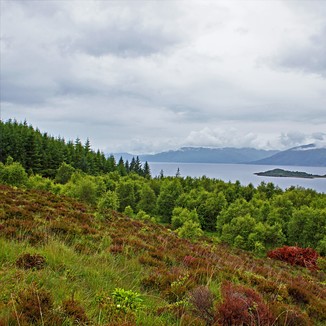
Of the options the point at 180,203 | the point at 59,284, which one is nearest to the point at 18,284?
the point at 59,284

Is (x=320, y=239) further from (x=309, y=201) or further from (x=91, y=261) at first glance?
(x=91, y=261)

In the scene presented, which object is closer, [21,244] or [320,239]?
[21,244]

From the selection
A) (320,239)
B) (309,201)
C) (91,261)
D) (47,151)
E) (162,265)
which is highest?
(47,151)

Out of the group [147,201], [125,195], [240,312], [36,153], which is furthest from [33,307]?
[36,153]

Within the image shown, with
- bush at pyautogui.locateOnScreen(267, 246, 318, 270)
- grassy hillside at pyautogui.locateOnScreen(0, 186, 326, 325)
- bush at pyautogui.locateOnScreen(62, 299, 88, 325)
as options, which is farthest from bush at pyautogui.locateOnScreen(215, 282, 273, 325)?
bush at pyautogui.locateOnScreen(267, 246, 318, 270)

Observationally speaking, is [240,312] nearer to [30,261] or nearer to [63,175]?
[30,261]

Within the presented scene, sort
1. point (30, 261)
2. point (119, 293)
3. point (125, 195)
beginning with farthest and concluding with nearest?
point (125, 195) → point (30, 261) → point (119, 293)

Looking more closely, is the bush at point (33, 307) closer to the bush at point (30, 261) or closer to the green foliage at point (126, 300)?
the green foliage at point (126, 300)

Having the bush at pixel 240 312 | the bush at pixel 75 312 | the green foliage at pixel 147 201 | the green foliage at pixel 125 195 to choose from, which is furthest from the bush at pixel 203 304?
the green foliage at pixel 147 201

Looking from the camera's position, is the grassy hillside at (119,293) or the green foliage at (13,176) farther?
the green foliage at (13,176)

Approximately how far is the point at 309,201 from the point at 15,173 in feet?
181

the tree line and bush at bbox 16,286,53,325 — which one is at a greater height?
the tree line

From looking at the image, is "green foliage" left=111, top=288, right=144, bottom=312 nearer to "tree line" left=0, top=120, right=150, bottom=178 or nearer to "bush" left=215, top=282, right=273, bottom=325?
"bush" left=215, top=282, right=273, bottom=325

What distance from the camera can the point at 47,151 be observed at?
230 ft
